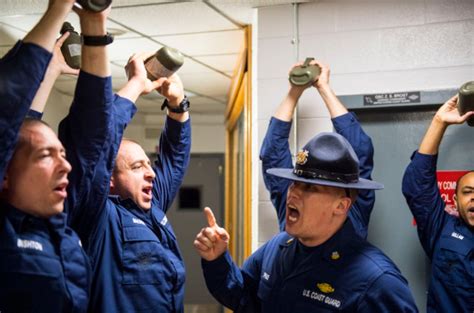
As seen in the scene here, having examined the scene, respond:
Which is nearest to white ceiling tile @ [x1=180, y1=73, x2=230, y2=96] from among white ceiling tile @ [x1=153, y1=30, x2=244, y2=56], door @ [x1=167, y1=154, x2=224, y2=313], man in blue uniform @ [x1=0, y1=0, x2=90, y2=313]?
white ceiling tile @ [x1=153, y1=30, x2=244, y2=56]

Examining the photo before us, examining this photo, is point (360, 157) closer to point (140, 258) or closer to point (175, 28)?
point (140, 258)

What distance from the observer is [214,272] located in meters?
1.92

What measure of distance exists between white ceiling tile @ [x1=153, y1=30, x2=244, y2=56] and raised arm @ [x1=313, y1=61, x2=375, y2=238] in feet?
3.83

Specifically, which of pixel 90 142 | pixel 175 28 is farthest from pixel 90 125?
→ pixel 175 28

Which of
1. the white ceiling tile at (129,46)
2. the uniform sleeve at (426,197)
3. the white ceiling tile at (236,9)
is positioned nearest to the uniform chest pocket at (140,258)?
the uniform sleeve at (426,197)

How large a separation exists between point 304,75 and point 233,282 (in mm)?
1054

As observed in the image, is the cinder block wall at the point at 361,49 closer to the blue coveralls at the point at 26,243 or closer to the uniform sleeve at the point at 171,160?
the uniform sleeve at the point at 171,160

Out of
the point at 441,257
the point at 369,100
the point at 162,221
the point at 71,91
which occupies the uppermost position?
the point at 71,91

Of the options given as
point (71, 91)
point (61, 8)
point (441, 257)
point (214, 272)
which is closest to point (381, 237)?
point (441, 257)

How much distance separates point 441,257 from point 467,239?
0.45ft

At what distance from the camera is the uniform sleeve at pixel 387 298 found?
1.56m

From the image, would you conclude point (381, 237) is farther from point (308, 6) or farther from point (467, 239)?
point (308, 6)

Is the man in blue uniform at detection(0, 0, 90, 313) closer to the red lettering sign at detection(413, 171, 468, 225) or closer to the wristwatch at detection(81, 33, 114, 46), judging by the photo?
the wristwatch at detection(81, 33, 114, 46)

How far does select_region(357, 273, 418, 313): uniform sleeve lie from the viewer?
61.5 inches
